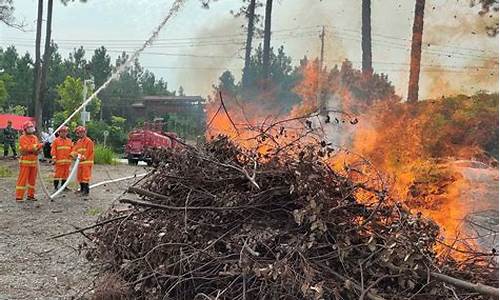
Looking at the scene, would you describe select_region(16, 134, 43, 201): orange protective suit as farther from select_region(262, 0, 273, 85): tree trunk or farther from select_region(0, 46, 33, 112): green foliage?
select_region(0, 46, 33, 112): green foliage

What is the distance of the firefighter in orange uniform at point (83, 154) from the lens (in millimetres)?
11820

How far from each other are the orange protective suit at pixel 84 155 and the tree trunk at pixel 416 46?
710 cm

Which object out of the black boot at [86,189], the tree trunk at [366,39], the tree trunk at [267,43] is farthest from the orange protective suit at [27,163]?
the tree trunk at [366,39]

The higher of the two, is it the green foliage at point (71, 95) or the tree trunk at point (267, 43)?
the tree trunk at point (267, 43)

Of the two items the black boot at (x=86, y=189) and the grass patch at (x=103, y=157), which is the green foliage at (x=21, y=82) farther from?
the black boot at (x=86, y=189)

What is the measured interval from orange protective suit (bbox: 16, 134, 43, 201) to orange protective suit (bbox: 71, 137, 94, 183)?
102 cm

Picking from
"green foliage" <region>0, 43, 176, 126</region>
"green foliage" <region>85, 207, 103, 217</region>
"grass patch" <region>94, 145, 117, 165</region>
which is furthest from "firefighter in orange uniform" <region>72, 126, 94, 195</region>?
"green foliage" <region>0, 43, 176, 126</region>

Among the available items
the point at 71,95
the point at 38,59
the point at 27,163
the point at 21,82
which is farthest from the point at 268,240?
the point at 21,82

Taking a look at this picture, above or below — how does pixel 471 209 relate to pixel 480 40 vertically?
below

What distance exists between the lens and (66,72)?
5012 cm

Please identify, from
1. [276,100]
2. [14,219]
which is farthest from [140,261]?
[276,100]

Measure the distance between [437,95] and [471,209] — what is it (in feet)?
6.92

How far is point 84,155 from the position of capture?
1183 cm

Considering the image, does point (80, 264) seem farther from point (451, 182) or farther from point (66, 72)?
point (66, 72)
